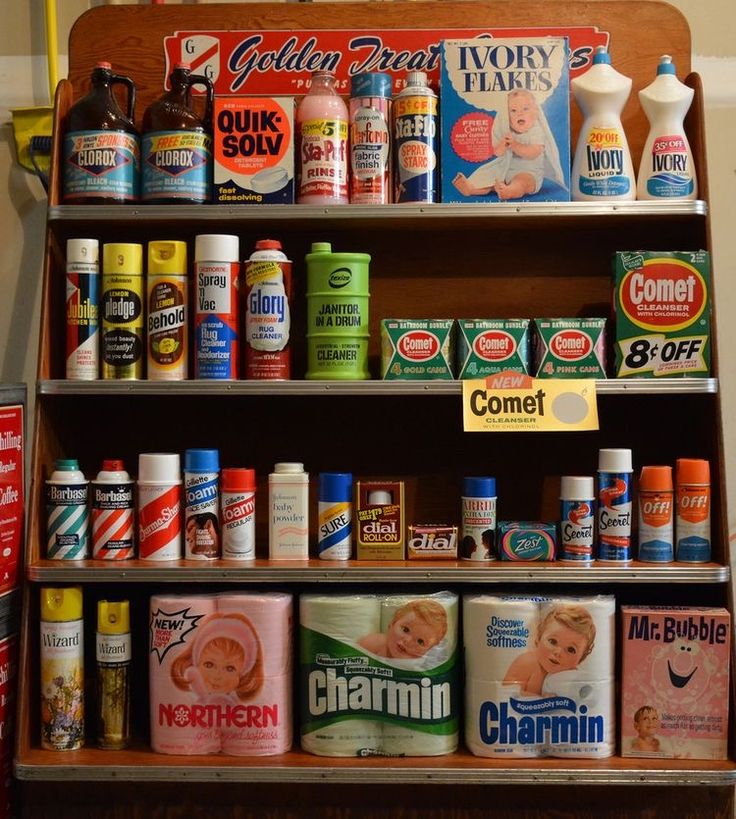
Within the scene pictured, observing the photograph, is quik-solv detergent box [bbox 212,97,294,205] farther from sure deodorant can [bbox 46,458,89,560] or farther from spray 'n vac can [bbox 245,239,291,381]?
sure deodorant can [bbox 46,458,89,560]

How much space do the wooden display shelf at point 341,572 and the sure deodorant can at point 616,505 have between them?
0.14 feet

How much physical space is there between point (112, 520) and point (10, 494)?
0.23m

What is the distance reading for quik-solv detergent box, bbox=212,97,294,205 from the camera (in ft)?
7.05

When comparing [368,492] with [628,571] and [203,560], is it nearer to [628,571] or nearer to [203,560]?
[203,560]

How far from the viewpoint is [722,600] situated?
6.96ft

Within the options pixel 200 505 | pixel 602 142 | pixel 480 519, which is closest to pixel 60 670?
pixel 200 505

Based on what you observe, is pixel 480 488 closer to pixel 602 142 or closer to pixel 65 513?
pixel 602 142

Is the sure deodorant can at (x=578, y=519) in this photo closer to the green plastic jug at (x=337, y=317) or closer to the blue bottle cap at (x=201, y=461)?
the green plastic jug at (x=337, y=317)

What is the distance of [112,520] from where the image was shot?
2.11m

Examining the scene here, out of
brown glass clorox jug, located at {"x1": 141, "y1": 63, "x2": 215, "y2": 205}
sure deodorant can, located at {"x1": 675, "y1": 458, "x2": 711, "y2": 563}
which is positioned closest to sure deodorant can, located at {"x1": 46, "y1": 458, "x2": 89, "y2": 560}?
brown glass clorox jug, located at {"x1": 141, "y1": 63, "x2": 215, "y2": 205}

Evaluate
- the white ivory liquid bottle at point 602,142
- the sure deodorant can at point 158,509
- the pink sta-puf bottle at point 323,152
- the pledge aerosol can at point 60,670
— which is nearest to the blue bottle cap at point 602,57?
the white ivory liquid bottle at point 602,142

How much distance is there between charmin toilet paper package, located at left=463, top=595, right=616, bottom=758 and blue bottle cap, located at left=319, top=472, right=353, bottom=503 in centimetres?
37

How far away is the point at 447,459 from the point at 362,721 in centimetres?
65

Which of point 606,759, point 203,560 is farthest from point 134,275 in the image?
point 606,759
